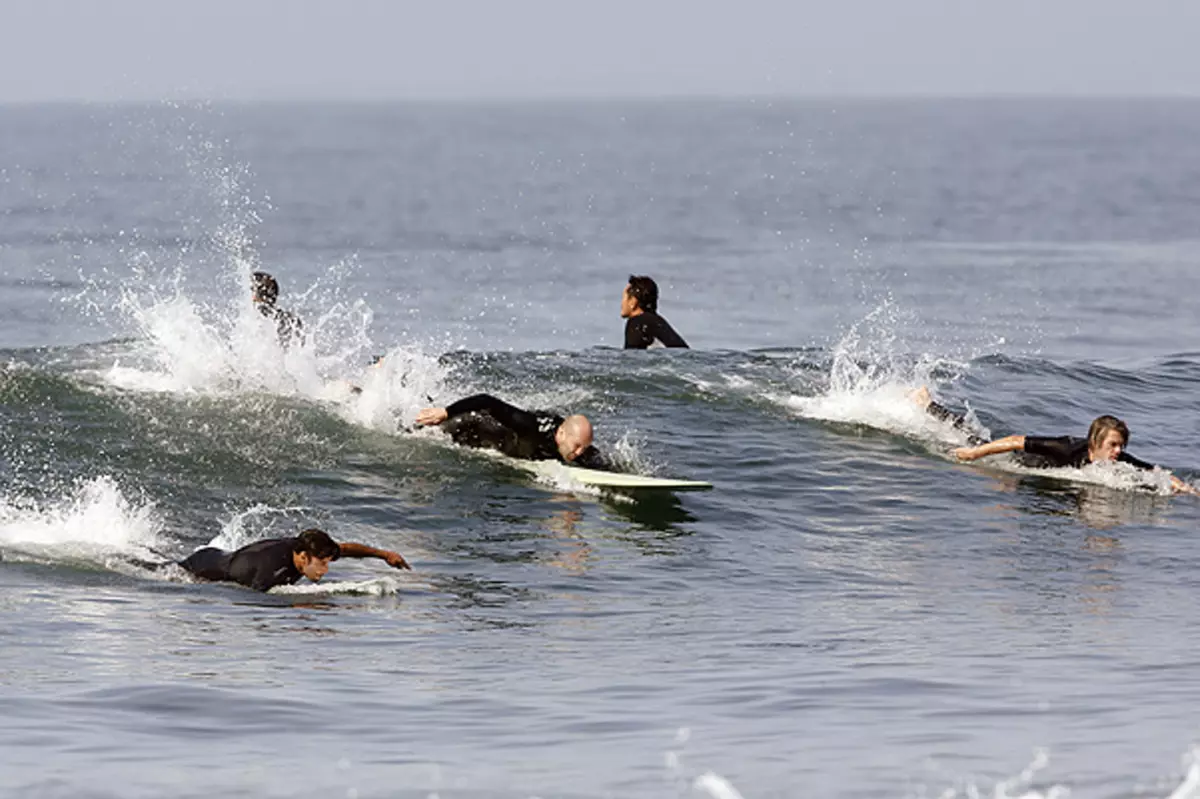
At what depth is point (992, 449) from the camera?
67.1 ft

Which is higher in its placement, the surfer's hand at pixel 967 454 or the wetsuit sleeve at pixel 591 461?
the surfer's hand at pixel 967 454

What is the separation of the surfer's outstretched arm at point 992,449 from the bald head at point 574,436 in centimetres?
452

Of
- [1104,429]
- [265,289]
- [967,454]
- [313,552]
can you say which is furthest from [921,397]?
[313,552]

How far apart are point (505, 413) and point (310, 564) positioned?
185 inches

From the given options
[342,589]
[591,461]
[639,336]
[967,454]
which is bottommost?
[342,589]

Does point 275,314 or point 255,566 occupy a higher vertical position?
point 275,314

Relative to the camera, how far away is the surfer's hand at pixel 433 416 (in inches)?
725

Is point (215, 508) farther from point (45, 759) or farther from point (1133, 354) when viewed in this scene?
point (1133, 354)

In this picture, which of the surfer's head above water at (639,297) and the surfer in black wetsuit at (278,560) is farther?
the surfer's head above water at (639,297)

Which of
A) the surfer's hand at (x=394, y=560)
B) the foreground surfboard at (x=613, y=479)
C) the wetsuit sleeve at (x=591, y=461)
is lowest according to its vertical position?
the surfer's hand at (x=394, y=560)

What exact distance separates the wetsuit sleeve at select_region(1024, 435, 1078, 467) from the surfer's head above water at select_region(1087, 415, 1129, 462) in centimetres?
40

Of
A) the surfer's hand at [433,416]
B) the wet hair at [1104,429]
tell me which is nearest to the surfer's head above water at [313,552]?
the surfer's hand at [433,416]

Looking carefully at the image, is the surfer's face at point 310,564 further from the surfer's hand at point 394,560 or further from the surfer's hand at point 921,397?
the surfer's hand at point 921,397

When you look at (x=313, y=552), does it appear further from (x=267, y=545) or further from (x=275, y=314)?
(x=275, y=314)
